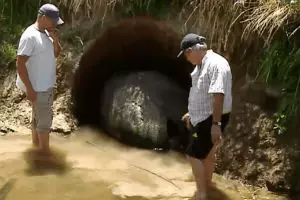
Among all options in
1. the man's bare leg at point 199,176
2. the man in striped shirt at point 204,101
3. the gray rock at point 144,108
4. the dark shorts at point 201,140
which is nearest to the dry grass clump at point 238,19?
the man in striped shirt at point 204,101

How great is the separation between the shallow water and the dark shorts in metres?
0.51

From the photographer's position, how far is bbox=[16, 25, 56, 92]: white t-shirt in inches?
216

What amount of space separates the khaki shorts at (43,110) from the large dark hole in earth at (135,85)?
113 cm

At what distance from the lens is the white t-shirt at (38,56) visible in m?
5.48

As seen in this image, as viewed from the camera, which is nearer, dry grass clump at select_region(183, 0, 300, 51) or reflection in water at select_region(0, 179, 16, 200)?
reflection in water at select_region(0, 179, 16, 200)

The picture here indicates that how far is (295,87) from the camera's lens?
17.5ft

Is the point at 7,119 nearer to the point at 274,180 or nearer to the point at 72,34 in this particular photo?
the point at 72,34

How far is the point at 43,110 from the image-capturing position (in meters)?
5.81

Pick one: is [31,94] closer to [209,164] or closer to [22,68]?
[22,68]

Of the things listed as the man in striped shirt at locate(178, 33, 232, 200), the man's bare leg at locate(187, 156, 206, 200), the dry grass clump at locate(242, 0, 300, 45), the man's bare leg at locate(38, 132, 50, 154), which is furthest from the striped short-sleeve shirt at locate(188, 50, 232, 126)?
the man's bare leg at locate(38, 132, 50, 154)

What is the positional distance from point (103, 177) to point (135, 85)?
5.16 feet

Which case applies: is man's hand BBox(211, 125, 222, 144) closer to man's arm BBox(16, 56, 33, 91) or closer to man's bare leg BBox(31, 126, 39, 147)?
man's arm BBox(16, 56, 33, 91)

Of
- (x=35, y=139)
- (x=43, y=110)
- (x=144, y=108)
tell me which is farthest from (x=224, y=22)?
(x=35, y=139)

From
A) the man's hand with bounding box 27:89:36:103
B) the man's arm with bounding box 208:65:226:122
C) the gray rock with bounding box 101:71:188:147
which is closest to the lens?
the man's arm with bounding box 208:65:226:122
